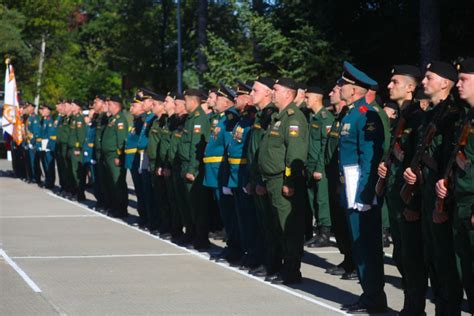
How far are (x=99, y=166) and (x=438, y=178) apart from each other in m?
12.4

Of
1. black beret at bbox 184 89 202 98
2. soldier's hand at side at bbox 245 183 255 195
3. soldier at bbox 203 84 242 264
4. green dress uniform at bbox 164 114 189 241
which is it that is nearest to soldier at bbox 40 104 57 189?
green dress uniform at bbox 164 114 189 241

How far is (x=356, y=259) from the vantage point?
9.35m

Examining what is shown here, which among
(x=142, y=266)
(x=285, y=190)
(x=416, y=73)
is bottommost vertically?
(x=142, y=266)

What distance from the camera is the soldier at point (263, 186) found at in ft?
36.7

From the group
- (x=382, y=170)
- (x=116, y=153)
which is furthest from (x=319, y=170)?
(x=116, y=153)

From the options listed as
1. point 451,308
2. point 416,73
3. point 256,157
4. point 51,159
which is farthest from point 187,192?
point 51,159

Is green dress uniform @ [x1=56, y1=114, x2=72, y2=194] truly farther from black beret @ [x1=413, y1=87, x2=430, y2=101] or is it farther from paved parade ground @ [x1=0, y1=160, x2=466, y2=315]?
black beret @ [x1=413, y1=87, x2=430, y2=101]

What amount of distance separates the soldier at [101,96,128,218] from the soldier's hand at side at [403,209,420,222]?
1045 cm

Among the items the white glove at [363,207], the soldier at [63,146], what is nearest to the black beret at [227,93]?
the white glove at [363,207]

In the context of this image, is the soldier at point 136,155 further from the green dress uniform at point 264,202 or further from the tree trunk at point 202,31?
the tree trunk at point 202,31

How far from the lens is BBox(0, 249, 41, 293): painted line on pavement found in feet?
36.0

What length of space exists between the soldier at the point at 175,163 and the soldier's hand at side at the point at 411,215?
642 cm

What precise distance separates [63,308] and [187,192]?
15.6 feet

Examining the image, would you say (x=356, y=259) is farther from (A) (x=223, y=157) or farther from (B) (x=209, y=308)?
(A) (x=223, y=157)
